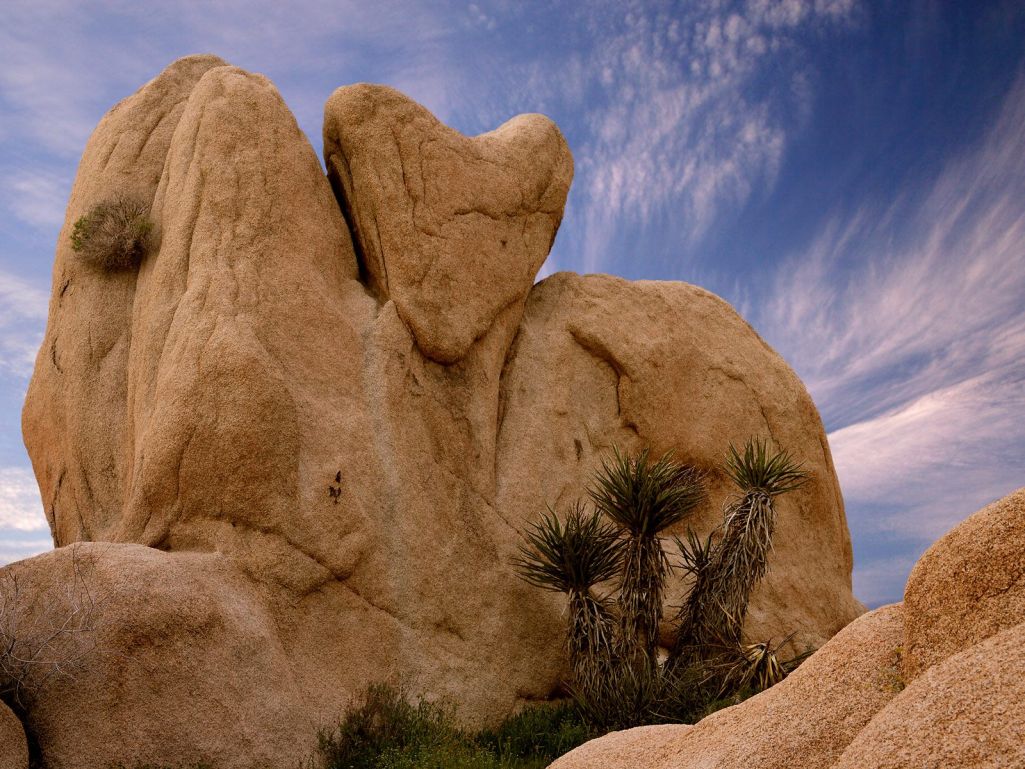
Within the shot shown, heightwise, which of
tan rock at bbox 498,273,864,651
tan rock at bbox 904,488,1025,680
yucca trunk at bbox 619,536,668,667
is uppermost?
tan rock at bbox 498,273,864,651

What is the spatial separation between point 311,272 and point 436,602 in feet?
16.6

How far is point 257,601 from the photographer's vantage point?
1086 centimetres

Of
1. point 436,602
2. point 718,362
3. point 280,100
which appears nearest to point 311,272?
point 280,100

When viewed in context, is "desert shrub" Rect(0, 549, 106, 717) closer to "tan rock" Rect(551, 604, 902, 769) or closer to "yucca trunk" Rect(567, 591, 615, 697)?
"yucca trunk" Rect(567, 591, 615, 697)

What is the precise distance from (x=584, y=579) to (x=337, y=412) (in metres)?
4.11

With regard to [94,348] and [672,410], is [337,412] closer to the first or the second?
[94,348]

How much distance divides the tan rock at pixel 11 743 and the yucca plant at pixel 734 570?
840 centimetres

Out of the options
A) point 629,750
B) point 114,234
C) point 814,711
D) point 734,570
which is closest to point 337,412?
point 114,234

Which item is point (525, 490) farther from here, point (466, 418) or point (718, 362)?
point (718, 362)

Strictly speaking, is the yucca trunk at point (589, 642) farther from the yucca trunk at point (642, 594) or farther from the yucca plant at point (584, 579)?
the yucca trunk at point (642, 594)

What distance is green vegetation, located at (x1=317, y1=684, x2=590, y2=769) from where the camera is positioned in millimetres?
9953

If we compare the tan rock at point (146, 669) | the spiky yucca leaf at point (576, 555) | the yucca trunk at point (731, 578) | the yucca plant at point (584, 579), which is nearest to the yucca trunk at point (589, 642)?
the yucca plant at point (584, 579)

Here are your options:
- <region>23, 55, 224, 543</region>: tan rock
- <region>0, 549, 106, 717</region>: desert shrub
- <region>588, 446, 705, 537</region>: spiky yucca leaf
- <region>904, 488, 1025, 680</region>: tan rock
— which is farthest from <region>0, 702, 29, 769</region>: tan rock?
<region>904, 488, 1025, 680</region>: tan rock

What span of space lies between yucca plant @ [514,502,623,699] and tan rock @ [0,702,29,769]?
21.3 ft
